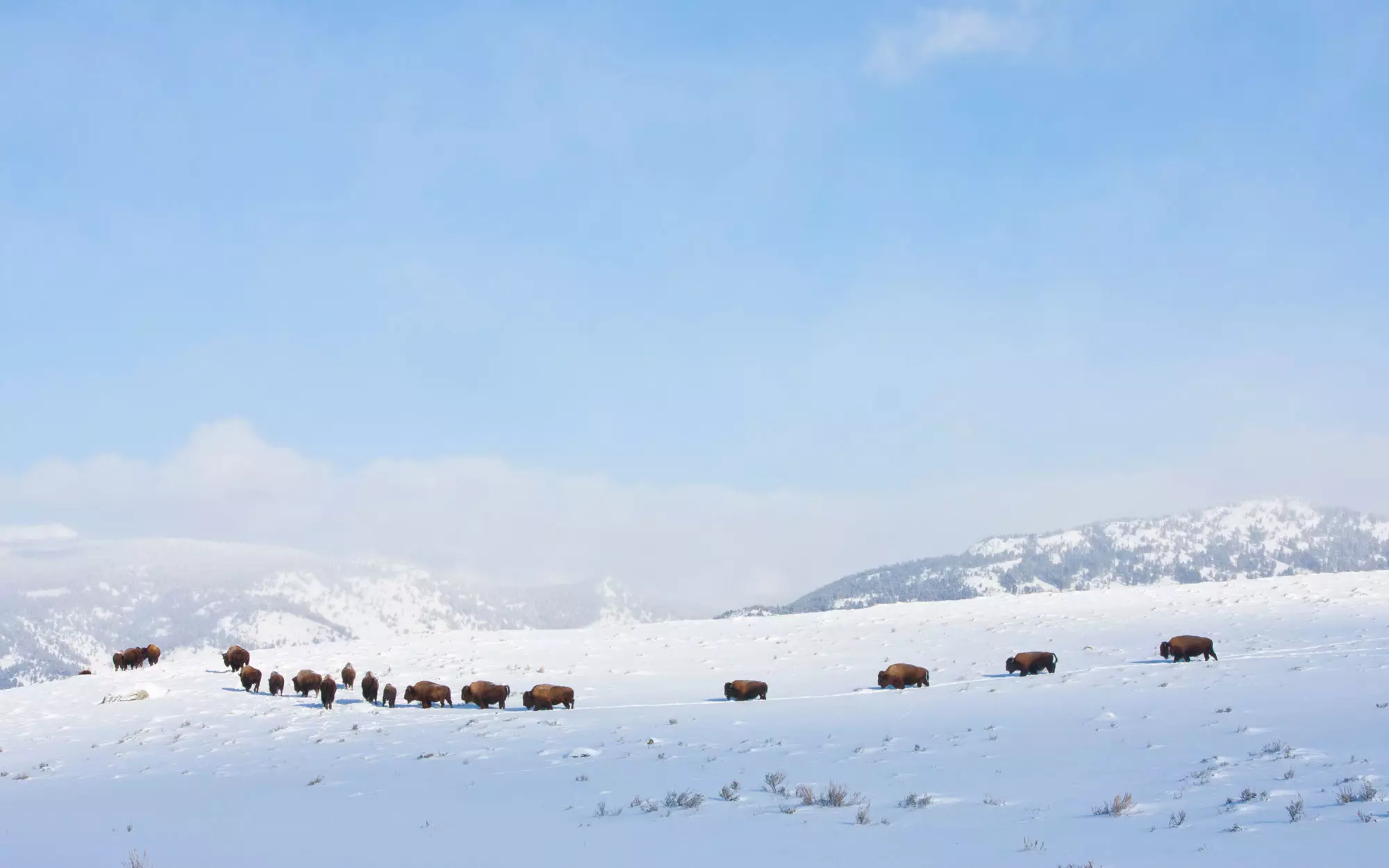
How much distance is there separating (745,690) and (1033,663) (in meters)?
8.92

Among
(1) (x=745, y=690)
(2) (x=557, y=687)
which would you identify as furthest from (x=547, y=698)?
(1) (x=745, y=690)

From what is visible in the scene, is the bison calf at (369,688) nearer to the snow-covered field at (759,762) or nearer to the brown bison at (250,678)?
the snow-covered field at (759,762)

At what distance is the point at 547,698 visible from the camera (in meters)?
25.1

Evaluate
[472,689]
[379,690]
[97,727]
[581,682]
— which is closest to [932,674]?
[581,682]

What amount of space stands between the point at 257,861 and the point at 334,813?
98.0 inches

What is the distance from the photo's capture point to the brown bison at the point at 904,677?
82.9 feet

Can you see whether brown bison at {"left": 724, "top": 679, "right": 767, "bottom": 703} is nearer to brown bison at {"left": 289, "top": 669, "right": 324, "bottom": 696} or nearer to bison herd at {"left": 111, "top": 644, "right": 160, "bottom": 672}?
brown bison at {"left": 289, "top": 669, "right": 324, "bottom": 696}

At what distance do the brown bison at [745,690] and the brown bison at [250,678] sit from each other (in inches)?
680

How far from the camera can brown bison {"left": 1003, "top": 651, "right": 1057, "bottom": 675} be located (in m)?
26.4

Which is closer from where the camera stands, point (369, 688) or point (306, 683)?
point (369, 688)

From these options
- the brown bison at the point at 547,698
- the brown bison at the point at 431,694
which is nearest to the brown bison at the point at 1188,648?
the brown bison at the point at 547,698

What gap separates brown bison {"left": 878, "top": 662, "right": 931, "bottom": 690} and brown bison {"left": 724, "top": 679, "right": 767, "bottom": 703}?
3.52 metres

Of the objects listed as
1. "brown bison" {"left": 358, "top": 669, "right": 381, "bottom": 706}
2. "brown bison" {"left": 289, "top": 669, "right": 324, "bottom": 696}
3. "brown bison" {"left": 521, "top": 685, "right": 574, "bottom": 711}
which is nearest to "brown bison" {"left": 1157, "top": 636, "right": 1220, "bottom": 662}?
"brown bison" {"left": 521, "top": 685, "right": 574, "bottom": 711}

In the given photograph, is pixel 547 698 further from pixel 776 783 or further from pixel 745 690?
pixel 776 783
